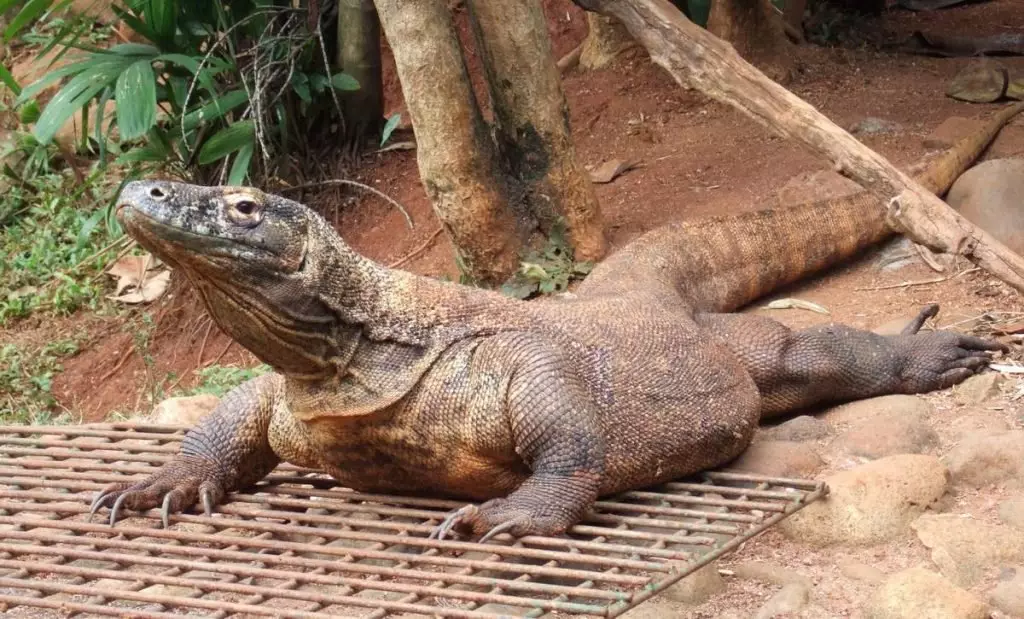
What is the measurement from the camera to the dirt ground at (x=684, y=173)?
5797 mm

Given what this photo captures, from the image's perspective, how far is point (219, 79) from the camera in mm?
8359

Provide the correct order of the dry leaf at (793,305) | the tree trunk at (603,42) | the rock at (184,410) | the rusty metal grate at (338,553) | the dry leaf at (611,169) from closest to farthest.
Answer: the rusty metal grate at (338,553)
the rock at (184,410)
the dry leaf at (793,305)
the dry leaf at (611,169)
the tree trunk at (603,42)

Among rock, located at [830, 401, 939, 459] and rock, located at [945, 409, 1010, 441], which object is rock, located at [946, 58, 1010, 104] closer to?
rock, located at [945, 409, 1010, 441]

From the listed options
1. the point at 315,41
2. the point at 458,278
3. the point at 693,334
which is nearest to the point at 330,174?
the point at 315,41

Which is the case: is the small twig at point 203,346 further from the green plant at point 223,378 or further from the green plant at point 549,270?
the green plant at point 549,270

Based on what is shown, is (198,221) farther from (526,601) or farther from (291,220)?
(526,601)

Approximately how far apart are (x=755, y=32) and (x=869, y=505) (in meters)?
5.23

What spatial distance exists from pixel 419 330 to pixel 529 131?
9.01 feet

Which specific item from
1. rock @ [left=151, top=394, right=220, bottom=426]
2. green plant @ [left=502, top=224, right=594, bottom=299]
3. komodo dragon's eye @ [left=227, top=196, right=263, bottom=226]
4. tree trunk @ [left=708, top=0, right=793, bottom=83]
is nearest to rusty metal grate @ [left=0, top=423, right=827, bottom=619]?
komodo dragon's eye @ [left=227, top=196, right=263, bottom=226]

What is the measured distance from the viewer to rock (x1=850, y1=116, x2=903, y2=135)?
7.11 m

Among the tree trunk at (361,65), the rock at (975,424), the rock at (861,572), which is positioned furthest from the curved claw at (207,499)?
the tree trunk at (361,65)

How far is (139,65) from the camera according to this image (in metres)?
7.46

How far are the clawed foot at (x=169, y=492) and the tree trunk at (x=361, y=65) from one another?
493cm

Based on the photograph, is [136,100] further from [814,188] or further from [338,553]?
[338,553]
